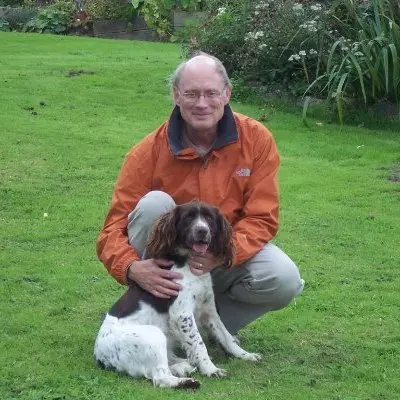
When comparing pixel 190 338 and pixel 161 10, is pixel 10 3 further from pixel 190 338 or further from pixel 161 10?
pixel 190 338

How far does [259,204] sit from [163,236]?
58 centimetres

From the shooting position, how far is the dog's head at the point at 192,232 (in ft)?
14.4

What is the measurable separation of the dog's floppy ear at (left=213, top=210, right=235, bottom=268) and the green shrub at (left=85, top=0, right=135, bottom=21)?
19834 mm

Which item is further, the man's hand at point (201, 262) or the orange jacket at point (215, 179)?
the orange jacket at point (215, 179)

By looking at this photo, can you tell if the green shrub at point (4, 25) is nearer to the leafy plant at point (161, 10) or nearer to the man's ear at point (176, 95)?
the leafy plant at point (161, 10)

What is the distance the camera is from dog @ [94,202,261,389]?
4371mm

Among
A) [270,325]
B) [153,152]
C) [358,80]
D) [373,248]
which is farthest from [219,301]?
[358,80]

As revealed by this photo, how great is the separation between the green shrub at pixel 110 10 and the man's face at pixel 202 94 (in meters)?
19.5

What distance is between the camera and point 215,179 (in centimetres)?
476

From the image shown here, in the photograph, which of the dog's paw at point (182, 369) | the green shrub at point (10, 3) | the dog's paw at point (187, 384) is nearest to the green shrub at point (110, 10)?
the green shrub at point (10, 3)

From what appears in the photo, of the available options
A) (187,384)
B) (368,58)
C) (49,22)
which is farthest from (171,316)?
(49,22)

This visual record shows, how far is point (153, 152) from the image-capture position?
4.83 metres

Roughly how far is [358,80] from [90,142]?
3.41 m

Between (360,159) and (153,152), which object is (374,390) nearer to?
(153,152)
